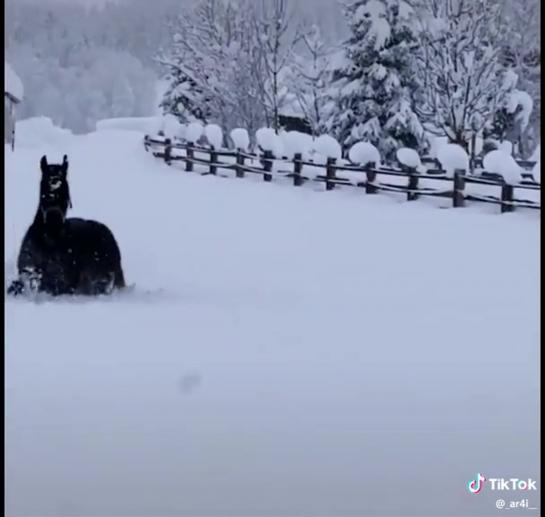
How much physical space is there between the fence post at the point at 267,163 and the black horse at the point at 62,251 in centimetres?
685

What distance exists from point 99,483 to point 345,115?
11.0 metres

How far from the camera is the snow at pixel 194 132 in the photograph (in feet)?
38.5

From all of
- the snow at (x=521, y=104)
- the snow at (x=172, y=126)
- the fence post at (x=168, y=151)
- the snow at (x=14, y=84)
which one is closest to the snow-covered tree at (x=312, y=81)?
the snow at (x=172, y=126)

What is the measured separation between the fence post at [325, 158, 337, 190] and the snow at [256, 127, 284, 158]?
762 millimetres

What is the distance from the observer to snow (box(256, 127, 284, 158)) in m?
→ 12.2

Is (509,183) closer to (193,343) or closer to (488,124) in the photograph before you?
(488,124)

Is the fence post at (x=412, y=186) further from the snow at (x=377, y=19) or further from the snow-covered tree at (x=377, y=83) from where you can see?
the snow at (x=377, y=19)

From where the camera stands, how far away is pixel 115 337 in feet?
15.5

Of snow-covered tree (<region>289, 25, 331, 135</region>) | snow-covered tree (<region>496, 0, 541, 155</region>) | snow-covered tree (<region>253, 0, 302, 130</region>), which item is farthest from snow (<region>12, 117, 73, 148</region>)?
snow-covered tree (<region>289, 25, 331, 135</region>)

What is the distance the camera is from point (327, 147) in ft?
40.8

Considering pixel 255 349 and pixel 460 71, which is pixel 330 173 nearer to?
pixel 460 71

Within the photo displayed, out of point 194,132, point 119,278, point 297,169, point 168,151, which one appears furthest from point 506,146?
point 119,278

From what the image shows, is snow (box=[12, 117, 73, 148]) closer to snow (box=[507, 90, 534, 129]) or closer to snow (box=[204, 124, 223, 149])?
snow (box=[507, 90, 534, 129])

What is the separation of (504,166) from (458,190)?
2.07 feet
